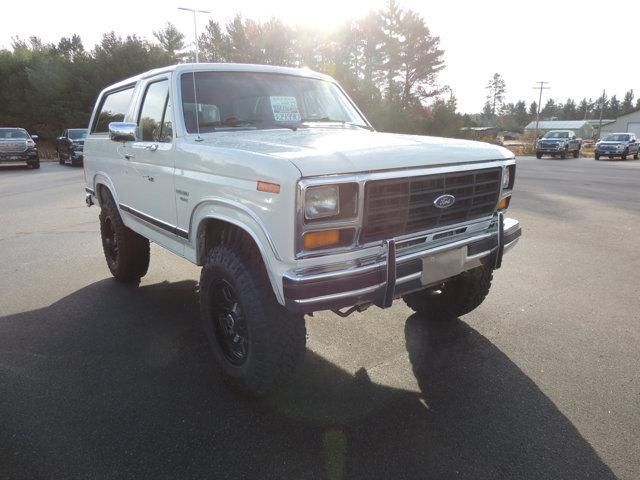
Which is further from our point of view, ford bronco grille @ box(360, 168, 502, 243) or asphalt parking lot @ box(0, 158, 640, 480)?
ford bronco grille @ box(360, 168, 502, 243)

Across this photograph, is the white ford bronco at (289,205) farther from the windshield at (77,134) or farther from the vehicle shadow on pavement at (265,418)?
the windshield at (77,134)

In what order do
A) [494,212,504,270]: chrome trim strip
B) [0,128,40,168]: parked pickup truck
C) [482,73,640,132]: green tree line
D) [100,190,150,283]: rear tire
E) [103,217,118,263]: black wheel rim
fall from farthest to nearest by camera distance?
[482,73,640,132]: green tree line, [0,128,40,168]: parked pickup truck, [103,217,118,263]: black wheel rim, [100,190,150,283]: rear tire, [494,212,504,270]: chrome trim strip

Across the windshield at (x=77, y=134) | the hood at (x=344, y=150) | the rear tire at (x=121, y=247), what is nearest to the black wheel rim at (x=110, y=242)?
the rear tire at (x=121, y=247)

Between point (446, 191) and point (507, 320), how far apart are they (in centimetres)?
173

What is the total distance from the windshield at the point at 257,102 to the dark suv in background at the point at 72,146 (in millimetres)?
19016

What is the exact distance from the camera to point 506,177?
10.9 ft

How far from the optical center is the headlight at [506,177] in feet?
10.6

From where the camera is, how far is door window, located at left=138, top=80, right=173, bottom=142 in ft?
11.5

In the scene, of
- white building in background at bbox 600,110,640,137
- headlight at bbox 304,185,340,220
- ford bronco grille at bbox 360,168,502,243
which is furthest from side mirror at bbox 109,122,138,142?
white building in background at bbox 600,110,640,137

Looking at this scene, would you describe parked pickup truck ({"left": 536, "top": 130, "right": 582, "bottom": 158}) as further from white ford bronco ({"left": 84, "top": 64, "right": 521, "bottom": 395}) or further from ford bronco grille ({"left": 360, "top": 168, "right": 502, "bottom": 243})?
ford bronco grille ({"left": 360, "top": 168, "right": 502, "bottom": 243})

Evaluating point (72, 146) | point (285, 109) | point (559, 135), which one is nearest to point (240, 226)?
point (285, 109)

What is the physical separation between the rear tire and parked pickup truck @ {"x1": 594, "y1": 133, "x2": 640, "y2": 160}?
31.5m

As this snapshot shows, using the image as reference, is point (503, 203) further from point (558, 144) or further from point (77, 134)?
point (558, 144)

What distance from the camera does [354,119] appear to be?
4141 millimetres
